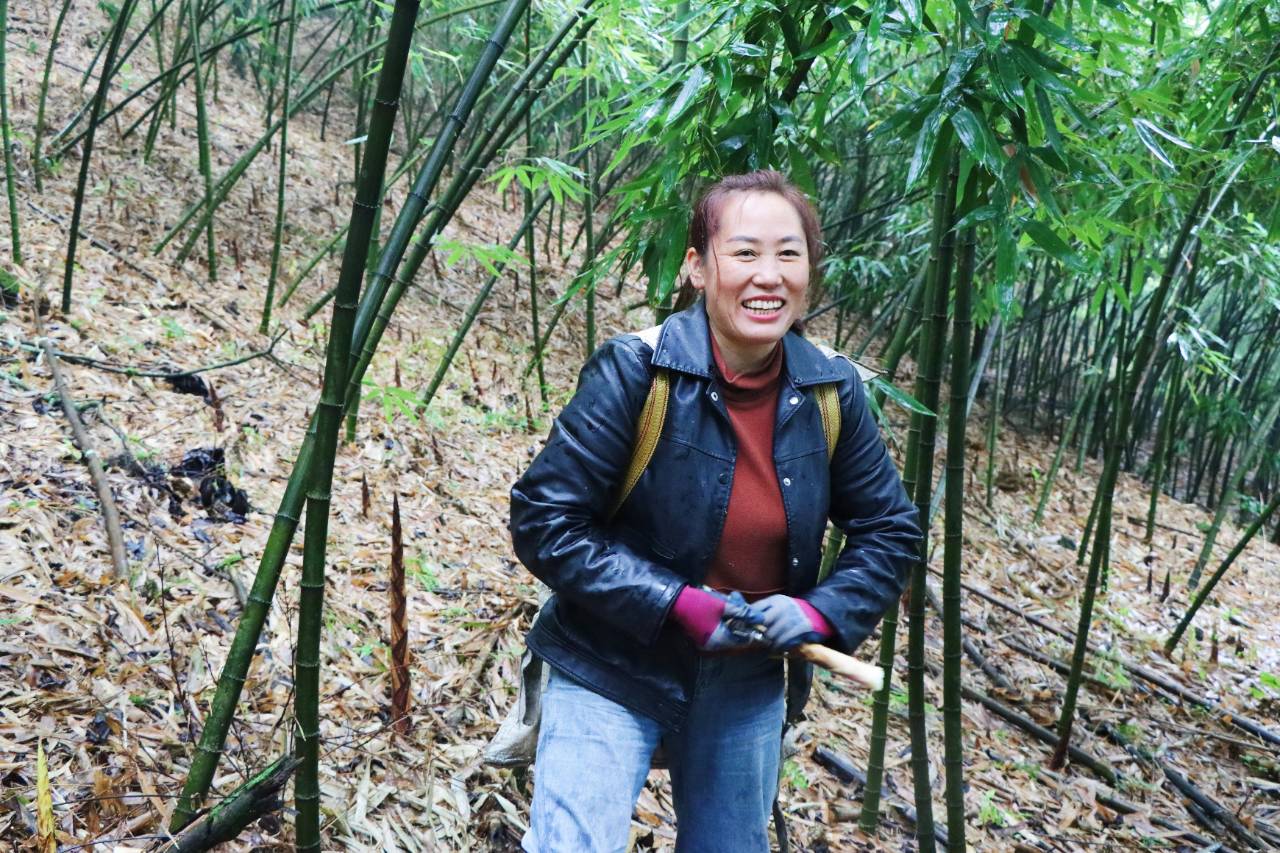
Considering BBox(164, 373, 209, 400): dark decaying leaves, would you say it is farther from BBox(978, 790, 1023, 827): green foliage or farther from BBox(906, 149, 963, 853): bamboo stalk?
BBox(978, 790, 1023, 827): green foliage

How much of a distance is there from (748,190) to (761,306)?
175mm

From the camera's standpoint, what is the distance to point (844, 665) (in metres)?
1.11

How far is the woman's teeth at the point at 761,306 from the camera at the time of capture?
1.26 metres

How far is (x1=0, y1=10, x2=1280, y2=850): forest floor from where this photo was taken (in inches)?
76.1

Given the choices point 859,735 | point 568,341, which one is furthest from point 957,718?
point 568,341

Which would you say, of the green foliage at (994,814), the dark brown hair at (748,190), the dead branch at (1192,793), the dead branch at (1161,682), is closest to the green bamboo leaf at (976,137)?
the dark brown hair at (748,190)

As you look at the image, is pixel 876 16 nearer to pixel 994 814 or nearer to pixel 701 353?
pixel 701 353

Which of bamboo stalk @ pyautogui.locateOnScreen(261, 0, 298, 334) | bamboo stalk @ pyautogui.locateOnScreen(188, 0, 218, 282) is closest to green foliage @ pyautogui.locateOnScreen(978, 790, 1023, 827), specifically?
bamboo stalk @ pyautogui.locateOnScreen(261, 0, 298, 334)

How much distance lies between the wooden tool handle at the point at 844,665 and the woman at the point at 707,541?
2 cm

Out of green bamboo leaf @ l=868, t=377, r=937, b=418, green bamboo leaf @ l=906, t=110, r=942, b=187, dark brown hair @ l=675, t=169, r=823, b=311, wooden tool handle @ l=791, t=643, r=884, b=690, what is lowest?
wooden tool handle @ l=791, t=643, r=884, b=690

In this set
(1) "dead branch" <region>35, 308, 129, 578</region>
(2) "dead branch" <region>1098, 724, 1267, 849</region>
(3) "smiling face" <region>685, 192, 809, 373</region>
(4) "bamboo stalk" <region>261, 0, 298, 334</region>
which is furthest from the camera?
(4) "bamboo stalk" <region>261, 0, 298, 334</region>

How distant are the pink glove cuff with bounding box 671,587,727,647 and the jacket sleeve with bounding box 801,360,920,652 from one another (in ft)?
0.53

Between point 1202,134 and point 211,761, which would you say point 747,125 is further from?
point 1202,134

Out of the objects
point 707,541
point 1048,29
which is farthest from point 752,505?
point 1048,29
